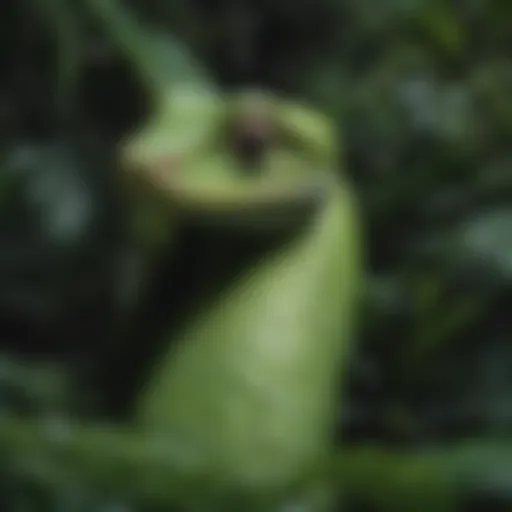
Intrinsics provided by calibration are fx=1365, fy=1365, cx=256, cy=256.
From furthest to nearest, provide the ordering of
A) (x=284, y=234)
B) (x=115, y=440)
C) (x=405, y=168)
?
(x=405, y=168) → (x=284, y=234) → (x=115, y=440)

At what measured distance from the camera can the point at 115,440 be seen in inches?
20.2

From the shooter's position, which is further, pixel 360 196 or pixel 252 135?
pixel 360 196

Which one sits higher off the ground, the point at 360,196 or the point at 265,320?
the point at 360,196

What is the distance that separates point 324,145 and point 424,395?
0.46 ft

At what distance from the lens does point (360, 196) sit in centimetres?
75

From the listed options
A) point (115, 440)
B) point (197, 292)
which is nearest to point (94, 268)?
point (197, 292)

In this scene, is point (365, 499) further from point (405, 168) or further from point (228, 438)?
point (405, 168)

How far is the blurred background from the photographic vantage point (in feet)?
2.18

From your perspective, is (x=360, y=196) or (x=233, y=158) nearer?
(x=233, y=158)

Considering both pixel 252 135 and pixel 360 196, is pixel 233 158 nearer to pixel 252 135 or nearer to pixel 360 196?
pixel 252 135

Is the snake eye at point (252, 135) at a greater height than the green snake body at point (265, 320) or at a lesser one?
greater

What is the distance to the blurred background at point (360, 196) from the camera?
0.67m

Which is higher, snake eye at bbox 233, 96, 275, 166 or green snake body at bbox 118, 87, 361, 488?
snake eye at bbox 233, 96, 275, 166

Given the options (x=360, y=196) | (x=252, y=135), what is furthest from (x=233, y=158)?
(x=360, y=196)
